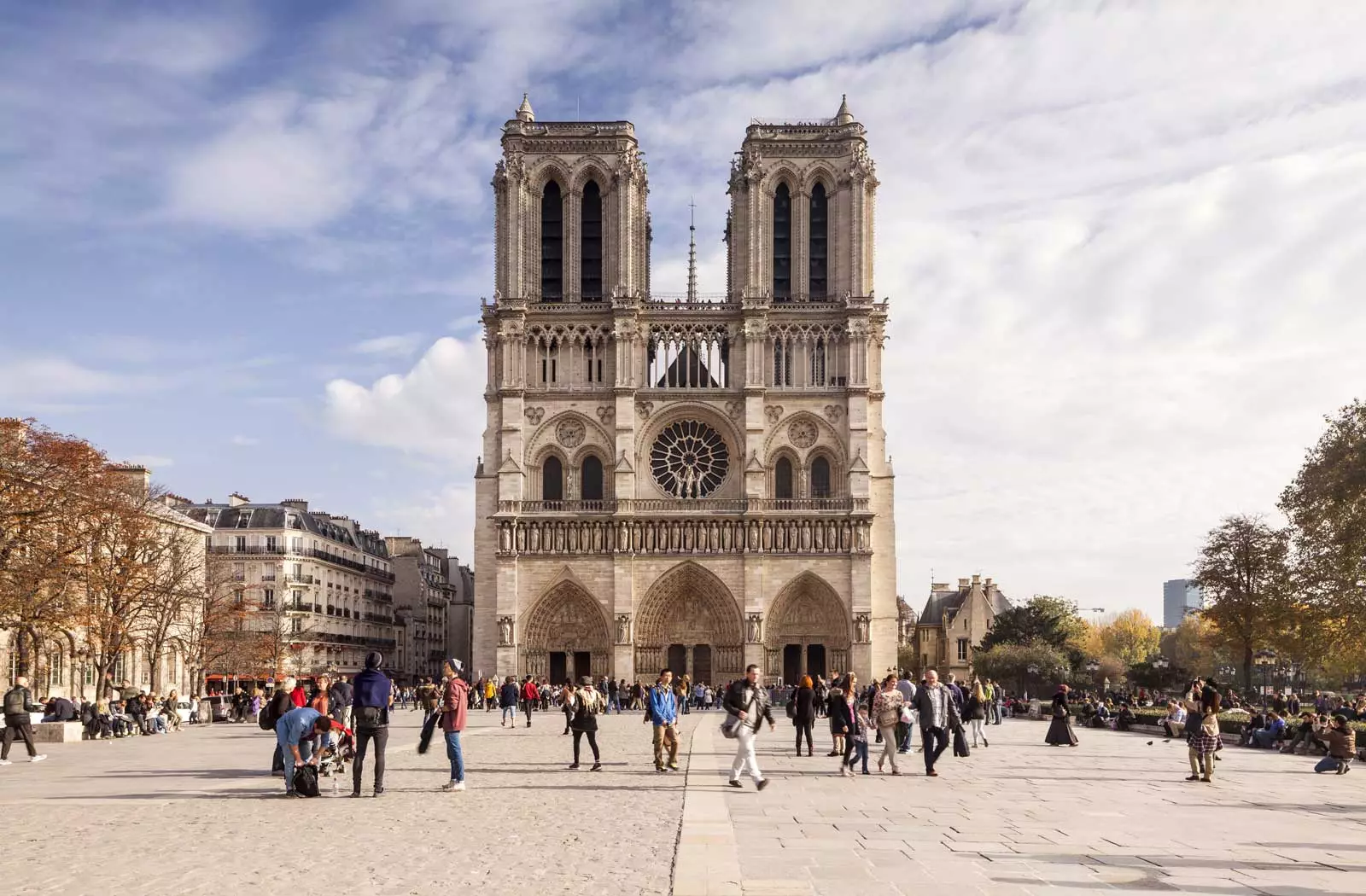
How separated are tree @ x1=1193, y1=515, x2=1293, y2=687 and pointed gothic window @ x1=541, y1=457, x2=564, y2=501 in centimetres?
2567

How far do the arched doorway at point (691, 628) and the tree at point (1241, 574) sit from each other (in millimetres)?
18583

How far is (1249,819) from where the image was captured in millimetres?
14359

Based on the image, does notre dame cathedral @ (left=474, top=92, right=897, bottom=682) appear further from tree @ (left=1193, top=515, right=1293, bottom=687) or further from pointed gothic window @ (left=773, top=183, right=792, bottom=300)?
tree @ (left=1193, top=515, right=1293, bottom=687)

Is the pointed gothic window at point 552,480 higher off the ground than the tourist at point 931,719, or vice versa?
the pointed gothic window at point 552,480

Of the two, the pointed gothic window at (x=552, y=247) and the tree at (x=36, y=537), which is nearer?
the tree at (x=36, y=537)

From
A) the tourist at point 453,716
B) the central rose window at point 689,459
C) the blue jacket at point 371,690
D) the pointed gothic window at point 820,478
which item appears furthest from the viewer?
the central rose window at point 689,459

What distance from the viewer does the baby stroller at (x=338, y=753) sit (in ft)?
57.6

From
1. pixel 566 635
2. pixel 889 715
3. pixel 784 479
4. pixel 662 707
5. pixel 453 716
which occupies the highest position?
pixel 784 479

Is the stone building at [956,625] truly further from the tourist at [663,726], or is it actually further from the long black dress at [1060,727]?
the tourist at [663,726]

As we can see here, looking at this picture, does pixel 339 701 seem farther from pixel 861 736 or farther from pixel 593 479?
pixel 593 479

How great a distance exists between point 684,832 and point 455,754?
16.4 feet

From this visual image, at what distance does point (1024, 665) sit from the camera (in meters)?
66.3

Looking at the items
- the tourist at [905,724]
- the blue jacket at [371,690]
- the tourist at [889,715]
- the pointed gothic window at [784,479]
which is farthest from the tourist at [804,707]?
the pointed gothic window at [784,479]

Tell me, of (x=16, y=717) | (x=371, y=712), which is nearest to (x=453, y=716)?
(x=371, y=712)
